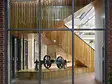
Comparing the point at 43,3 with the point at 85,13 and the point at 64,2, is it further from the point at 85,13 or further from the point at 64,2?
the point at 85,13

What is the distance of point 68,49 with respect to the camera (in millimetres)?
10773

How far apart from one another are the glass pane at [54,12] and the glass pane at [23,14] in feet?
1.03

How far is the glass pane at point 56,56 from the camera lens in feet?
35.2

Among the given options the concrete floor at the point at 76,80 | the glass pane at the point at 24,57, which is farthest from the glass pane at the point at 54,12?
the concrete floor at the point at 76,80

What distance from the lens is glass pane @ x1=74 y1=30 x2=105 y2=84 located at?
1071cm

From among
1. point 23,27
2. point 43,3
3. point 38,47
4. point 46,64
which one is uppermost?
point 43,3

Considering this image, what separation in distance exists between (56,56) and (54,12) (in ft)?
5.72

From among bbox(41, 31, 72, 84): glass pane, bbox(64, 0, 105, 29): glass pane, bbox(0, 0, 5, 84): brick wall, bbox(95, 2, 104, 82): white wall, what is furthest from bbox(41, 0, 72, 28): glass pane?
bbox(0, 0, 5, 84): brick wall

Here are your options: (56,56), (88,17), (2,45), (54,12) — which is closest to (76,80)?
(56,56)

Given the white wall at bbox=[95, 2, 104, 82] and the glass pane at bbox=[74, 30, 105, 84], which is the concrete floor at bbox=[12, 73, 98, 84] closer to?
the glass pane at bbox=[74, 30, 105, 84]

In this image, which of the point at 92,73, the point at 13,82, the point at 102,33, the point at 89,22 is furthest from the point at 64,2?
the point at 13,82

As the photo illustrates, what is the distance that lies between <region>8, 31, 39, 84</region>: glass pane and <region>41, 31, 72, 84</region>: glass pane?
352mm

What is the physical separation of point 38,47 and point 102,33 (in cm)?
255

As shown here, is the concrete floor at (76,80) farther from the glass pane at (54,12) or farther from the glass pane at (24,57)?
the glass pane at (54,12)
